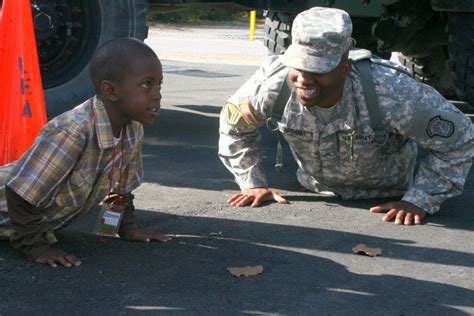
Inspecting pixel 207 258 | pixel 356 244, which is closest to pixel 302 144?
pixel 356 244

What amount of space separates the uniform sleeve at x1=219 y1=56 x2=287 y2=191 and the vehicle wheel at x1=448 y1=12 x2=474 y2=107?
1754mm

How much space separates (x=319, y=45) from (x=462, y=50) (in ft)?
7.11

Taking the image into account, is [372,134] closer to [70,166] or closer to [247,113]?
[247,113]

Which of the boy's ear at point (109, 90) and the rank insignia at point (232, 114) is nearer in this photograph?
the boy's ear at point (109, 90)

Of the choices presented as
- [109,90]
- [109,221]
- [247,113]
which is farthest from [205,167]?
[109,90]

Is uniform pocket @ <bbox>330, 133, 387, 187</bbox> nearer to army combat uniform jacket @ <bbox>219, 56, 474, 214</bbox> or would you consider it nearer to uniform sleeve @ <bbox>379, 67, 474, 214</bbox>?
army combat uniform jacket @ <bbox>219, 56, 474, 214</bbox>

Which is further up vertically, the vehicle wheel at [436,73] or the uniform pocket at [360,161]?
the uniform pocket at [360,161]

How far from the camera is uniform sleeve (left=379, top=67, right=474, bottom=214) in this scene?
4.45m

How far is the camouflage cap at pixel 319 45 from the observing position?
13.8 ft

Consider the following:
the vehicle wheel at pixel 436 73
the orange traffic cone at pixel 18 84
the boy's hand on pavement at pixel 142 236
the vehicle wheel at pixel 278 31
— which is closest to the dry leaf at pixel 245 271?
the boy's hand on pavement at pixel 142 236

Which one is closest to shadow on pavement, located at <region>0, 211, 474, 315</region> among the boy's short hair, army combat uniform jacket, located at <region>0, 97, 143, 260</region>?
army combat uniform jacket, located at <region>0, 97, 143, 260</region>

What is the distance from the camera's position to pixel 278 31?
25.2ft

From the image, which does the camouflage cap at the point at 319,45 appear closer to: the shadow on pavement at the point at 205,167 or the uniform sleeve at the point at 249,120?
the uniform sleeve at the point at 249,120

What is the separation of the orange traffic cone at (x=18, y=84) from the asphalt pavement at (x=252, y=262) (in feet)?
1.98
